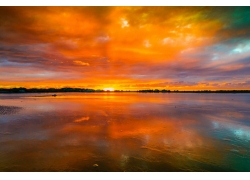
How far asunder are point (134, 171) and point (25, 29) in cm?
1248

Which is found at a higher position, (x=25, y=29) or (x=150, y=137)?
(x=25, y=29)

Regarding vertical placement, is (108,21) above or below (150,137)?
above

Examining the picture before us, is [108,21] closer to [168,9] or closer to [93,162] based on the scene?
[168,9]

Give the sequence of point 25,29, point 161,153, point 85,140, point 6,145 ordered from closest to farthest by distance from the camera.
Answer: point 161,153
point 6,145
point 85,140
point 25,29

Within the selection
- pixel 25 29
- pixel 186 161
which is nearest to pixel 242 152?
pixel 186 161

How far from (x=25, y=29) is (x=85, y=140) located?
31.4 feet

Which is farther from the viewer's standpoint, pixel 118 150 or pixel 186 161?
pixel 118 150

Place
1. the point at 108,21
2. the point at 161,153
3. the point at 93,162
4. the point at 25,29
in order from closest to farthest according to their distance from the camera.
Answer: the point at 93,162 < the point at 161,153 < the point at 108,21 < the point at 25,29

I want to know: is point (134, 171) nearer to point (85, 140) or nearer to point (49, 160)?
point (49, 160)

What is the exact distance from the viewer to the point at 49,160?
6363mm

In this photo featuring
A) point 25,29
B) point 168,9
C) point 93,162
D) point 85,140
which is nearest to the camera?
point 93,162

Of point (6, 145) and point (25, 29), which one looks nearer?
point (6, 145)
